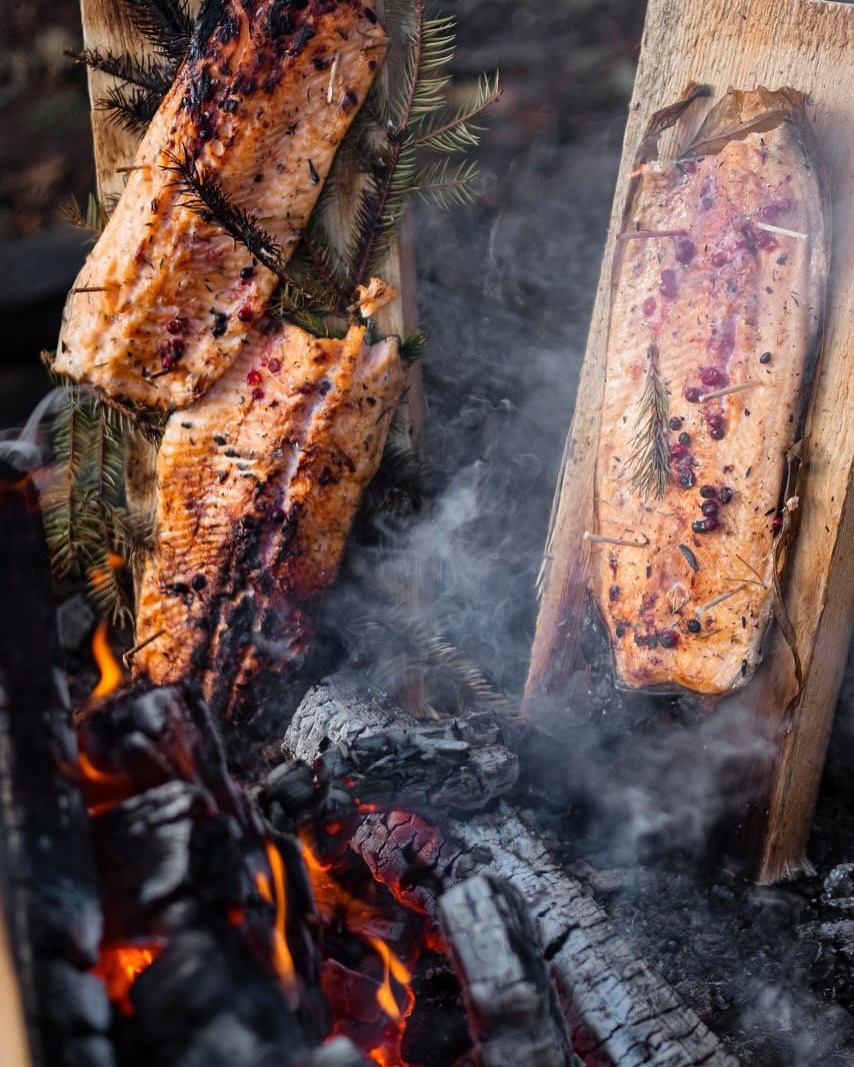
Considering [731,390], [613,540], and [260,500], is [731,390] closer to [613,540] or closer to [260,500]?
[613,540]

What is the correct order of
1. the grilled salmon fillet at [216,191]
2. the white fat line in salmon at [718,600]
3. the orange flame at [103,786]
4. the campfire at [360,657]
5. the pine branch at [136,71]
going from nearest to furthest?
1. the campfire at [360,657]
2. the orange flame at [103,786]
3. the white fat line in salmon at [718,600]
4. the grilled salmon fillet at [216,191]
5. the pine branch at [136,71]

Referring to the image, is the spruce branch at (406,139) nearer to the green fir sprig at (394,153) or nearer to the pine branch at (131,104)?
the green fir sprig at (394,153)

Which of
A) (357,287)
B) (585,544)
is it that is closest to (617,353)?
(585,544)

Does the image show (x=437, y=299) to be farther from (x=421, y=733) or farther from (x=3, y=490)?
(x=3, y=490)

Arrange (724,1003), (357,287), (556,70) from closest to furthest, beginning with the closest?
(724,1003) < (357,287) < (556,70)

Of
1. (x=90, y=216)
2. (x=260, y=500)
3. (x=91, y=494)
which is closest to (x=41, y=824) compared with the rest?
(x=260, y=500)

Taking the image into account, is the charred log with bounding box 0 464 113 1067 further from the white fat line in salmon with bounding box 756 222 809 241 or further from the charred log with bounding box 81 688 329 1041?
the white fat line in salmon with bounding box 756 222 809 241

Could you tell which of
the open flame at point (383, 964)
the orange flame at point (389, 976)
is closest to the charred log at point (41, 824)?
the open flame at point (383, 964)
